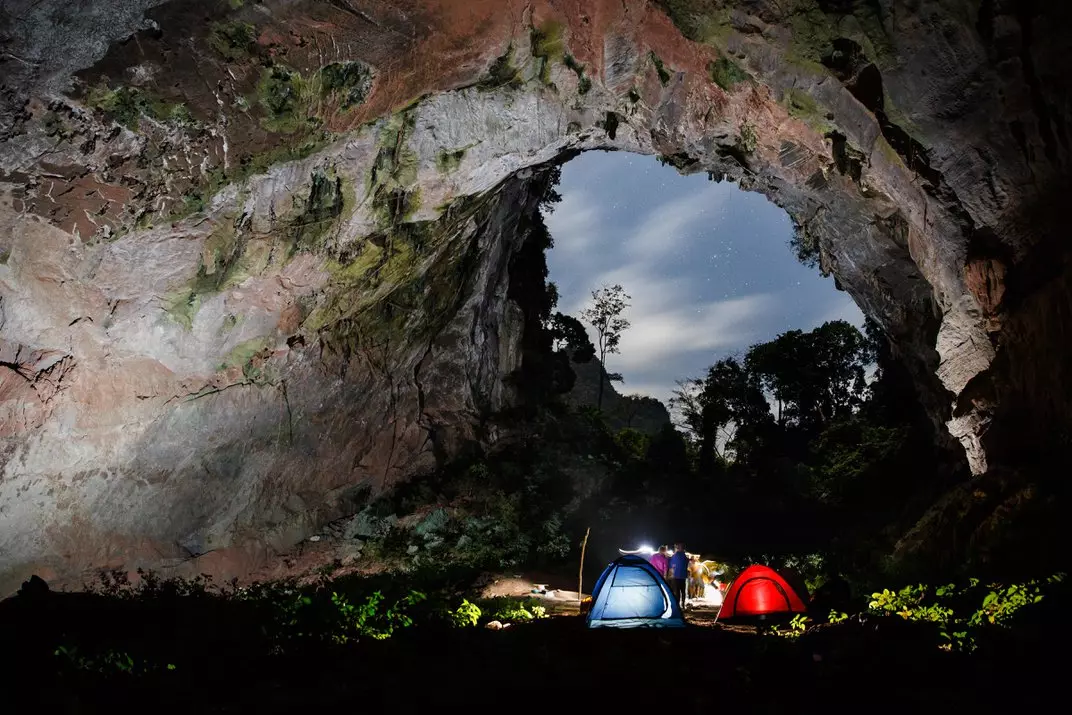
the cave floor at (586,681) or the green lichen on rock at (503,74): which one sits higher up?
the green lichen on rock at (503,74)

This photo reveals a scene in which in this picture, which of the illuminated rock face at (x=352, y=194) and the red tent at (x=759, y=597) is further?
the red tent at (x=759, y=597)

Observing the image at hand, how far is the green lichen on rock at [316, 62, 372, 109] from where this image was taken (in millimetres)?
11492

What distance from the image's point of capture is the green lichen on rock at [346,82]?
452 inches

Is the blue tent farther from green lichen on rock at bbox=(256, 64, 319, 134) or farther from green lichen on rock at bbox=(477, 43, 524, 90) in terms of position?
green lichen on rock at bbox=(256, 64, 319, 134)

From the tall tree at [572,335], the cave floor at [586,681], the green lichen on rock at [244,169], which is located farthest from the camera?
the tall tree at [572,335]

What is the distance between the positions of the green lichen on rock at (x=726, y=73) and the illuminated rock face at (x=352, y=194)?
0.09 metres

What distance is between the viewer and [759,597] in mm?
10375

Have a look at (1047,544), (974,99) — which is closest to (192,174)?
(974,99)

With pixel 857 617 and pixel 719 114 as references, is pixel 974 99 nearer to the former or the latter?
pixel 719 114

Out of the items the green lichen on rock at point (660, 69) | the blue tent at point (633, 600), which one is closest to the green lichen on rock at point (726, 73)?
the green lichen on rock at point (660, 69)

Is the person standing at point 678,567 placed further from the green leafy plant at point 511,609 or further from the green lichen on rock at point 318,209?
the green lichen on rock at point 318,209

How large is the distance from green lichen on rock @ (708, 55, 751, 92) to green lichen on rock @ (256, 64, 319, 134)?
25.1 feet

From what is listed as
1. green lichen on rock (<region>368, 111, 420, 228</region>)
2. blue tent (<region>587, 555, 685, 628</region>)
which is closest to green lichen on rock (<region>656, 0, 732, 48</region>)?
green lichen on rock (<region>368, 111, 420, 228</region>)

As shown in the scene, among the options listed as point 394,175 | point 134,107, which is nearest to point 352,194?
point 394,175
